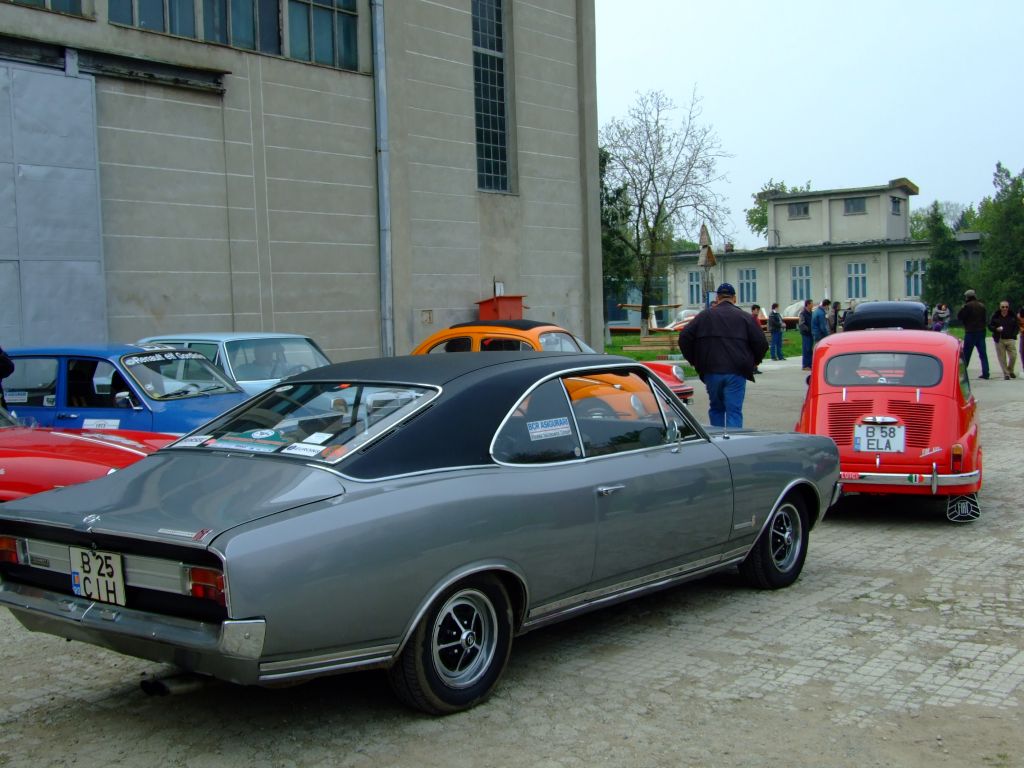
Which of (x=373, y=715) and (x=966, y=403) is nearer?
(x=373, y=715)

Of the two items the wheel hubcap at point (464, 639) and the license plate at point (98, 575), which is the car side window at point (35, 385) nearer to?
the license plate at point (98, 575)

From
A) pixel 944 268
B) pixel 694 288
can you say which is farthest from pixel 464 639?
pixel 694 288

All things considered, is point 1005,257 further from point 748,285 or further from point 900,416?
point 900,416

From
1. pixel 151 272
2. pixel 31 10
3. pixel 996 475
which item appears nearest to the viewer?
pixel 996 475

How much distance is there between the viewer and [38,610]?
14.4ft

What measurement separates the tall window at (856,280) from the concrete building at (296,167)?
122 feet

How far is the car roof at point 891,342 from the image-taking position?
938 cm

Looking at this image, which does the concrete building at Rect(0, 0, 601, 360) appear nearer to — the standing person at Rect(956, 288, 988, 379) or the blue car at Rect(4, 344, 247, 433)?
the blue car at Rect(4, 344, 247, 433)

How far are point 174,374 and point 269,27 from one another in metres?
12.4

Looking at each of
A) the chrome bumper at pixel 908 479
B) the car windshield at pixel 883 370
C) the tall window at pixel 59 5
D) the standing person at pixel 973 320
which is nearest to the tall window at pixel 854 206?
the standing person at pixel 973 320

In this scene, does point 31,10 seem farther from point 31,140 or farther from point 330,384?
point 330,384

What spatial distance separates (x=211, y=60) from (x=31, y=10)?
127 inches

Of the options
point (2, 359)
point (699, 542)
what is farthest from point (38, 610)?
point (2, 359)

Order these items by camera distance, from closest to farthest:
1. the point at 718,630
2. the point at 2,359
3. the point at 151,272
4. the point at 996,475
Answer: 1. the point at 718,630
2. the point at 2,359
3. the point at 996,475
4. the point at 151,272
